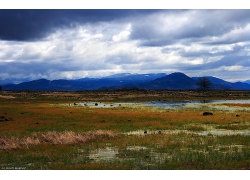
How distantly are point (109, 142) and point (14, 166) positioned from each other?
414 inches

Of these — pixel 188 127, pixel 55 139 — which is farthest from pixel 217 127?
pixel 55 139

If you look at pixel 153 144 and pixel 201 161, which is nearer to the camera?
pixel 201 161

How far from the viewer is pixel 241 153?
73.8 feet

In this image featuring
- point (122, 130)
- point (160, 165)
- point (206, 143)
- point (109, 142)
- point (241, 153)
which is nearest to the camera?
point (160, 165)

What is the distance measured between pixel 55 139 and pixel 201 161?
1525cm

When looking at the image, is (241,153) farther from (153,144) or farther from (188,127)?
(188,127)

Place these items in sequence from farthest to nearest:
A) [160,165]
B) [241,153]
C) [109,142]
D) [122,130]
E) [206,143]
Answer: [122,130] < [109,142] < [206,143] < [241,153] < [160,165]

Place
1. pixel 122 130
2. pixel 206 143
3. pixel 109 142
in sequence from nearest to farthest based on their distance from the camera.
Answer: pixel 206 143 < pixel 109 142 < pixel 122 130

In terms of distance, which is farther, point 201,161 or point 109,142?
point 109,142

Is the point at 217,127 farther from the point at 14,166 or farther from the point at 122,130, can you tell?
the point at 14,166

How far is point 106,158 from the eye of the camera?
886 inches

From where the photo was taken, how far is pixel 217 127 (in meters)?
38.7

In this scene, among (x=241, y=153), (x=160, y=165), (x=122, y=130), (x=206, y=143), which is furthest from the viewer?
(x=122, y=130)

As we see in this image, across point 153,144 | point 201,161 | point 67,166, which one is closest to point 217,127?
point 153,144
